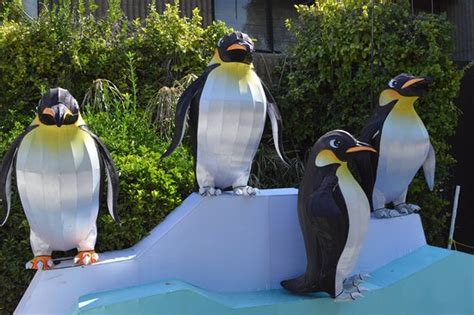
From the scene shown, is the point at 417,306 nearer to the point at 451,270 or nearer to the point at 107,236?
the point at 451,270

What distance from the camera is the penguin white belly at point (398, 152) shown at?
3883 mm

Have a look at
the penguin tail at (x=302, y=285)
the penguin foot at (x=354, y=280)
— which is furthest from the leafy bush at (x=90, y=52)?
the penguin foot at (x=354, y=280)

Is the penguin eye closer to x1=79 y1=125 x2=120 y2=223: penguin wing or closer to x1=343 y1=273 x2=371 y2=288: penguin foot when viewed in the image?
x1=343 y1=273 x2=371 y2=288: penguin foot

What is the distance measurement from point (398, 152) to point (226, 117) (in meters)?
1.47

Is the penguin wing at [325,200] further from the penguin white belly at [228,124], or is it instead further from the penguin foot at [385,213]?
the penguin foot at [385,213]

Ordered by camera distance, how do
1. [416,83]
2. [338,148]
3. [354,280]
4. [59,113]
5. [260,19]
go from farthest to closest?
[260,19], [416,83], [354,280], [338,148], [59,113]

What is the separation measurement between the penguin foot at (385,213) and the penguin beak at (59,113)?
7.76ft

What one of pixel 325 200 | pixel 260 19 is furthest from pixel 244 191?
pixel 260 19

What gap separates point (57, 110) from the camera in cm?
280

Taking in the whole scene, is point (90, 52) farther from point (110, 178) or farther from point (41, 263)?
point (41, 263)

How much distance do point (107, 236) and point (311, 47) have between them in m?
3.44

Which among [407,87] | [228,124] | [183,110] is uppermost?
[407,87]

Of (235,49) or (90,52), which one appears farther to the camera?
(90,52)

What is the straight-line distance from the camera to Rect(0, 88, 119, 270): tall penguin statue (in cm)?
286
